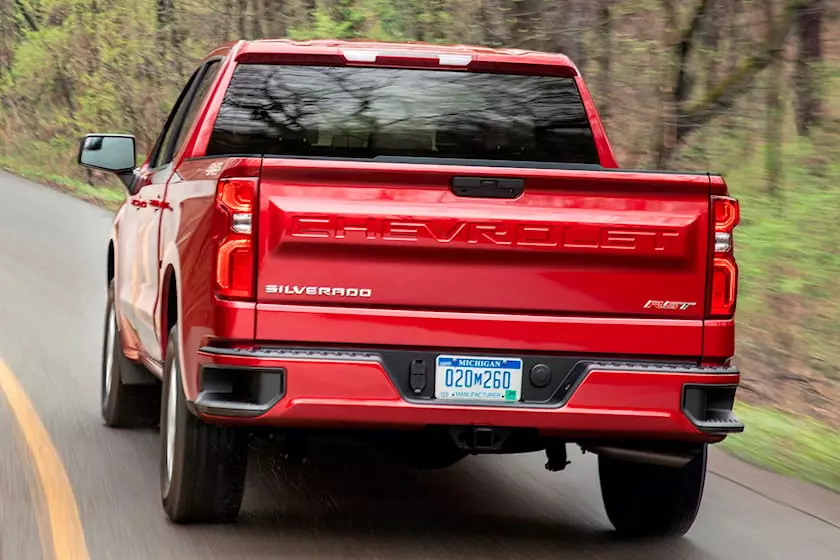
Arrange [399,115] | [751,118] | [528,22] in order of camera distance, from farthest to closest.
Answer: [751,118]
[528,22]
[399,115]

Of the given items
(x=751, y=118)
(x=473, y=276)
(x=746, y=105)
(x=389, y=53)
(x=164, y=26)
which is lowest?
(x=164, y=26)

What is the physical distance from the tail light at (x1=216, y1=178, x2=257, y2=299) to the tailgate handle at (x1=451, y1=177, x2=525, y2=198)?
28.6 inches

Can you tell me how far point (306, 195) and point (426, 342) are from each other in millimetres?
671

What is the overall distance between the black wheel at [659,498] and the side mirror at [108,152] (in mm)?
3201

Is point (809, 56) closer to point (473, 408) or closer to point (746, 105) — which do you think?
point (746, 105)

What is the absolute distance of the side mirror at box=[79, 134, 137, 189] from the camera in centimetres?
820

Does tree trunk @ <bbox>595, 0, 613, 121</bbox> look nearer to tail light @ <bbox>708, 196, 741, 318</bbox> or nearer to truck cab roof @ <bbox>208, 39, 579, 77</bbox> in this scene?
truck cab roof @ <bbox>208, 39, 579, 77</bbox>

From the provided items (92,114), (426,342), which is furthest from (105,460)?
(92,114)

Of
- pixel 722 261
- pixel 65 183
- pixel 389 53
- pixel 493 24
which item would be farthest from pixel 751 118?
pixel 65 183

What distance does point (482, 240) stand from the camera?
5.57 meters

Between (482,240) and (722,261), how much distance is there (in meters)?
0.92

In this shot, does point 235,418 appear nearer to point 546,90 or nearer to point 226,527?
point 226,527

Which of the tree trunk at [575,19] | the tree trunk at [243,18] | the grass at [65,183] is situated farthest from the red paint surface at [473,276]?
the tree trunk at [243,18]

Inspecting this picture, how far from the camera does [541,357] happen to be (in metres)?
5.64
